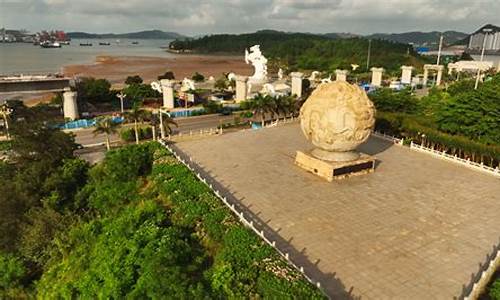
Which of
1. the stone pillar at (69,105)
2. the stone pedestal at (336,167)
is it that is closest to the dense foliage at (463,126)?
the stone pedestal at (336,167)

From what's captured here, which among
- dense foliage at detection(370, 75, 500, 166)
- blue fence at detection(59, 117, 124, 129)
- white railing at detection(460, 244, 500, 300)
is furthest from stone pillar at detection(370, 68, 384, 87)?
white railing at detection(460, 244, 500, 300)

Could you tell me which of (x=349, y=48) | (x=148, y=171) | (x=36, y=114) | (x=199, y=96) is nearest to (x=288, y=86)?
(x=199, y=96)

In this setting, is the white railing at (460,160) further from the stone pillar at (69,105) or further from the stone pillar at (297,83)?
the stone pillar at (69,105)

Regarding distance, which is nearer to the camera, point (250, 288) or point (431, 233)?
point (250, 288)

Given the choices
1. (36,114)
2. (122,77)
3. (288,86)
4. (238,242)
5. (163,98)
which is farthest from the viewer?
(122,77)

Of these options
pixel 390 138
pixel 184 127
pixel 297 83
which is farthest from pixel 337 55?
pixel 390 138

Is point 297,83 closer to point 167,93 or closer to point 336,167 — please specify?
point 167,93

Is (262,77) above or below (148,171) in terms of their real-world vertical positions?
above

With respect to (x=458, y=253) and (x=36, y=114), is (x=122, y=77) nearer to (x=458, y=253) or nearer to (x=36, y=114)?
(x=36, y=114)
